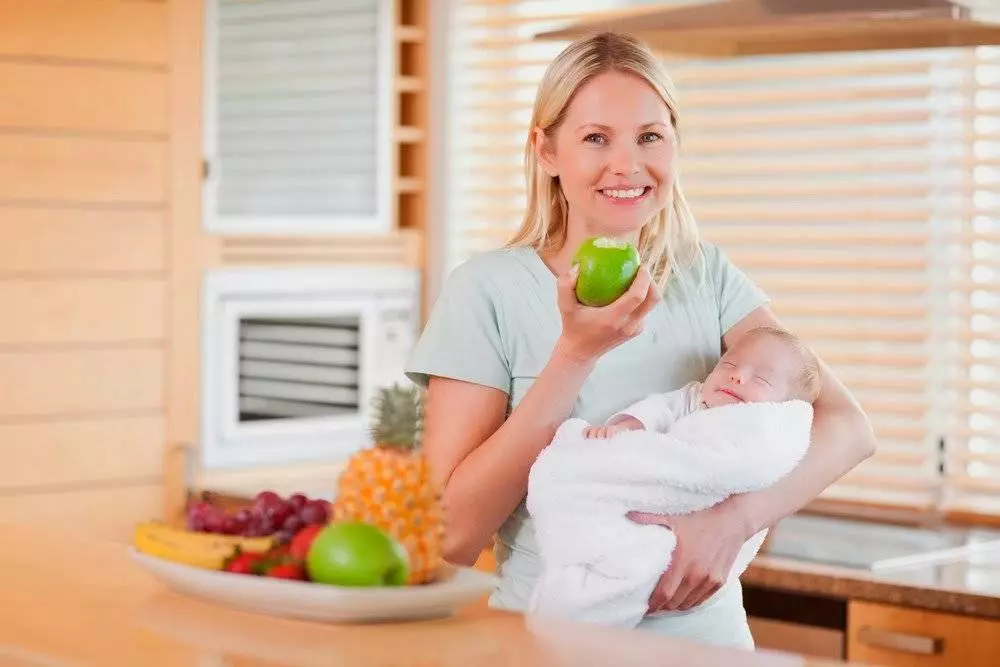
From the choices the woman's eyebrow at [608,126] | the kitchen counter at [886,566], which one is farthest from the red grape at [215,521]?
the kitchen counter at [886,566]

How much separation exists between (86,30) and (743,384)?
7.00 ft

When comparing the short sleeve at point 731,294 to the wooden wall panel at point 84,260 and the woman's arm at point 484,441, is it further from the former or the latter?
the wooden wall panel at point 84,260

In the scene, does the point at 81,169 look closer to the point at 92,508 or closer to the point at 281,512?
the point at 92,508

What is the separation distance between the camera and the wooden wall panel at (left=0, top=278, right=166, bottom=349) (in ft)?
11.6

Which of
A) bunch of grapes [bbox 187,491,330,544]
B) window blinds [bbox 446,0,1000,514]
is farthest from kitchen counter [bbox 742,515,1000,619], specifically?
bunch of grapes [bbox 187,491,330,544]

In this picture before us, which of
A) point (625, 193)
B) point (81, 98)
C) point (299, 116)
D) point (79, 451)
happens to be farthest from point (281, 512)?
point (299, 116)

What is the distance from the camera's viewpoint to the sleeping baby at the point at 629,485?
A: 1.91 m

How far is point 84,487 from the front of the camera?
11.9ft

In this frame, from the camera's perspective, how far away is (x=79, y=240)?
11.9ft

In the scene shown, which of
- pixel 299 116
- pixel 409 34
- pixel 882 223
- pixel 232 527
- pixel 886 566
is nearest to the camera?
pixel 232 527

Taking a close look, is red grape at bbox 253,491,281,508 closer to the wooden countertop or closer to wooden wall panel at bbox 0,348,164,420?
the wooden countertop

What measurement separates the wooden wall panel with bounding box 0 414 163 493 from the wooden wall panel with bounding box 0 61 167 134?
2.16 feet

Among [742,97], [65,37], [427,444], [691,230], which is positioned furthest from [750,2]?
[65,37]

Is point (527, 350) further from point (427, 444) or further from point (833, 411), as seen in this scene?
point (833, 411)
